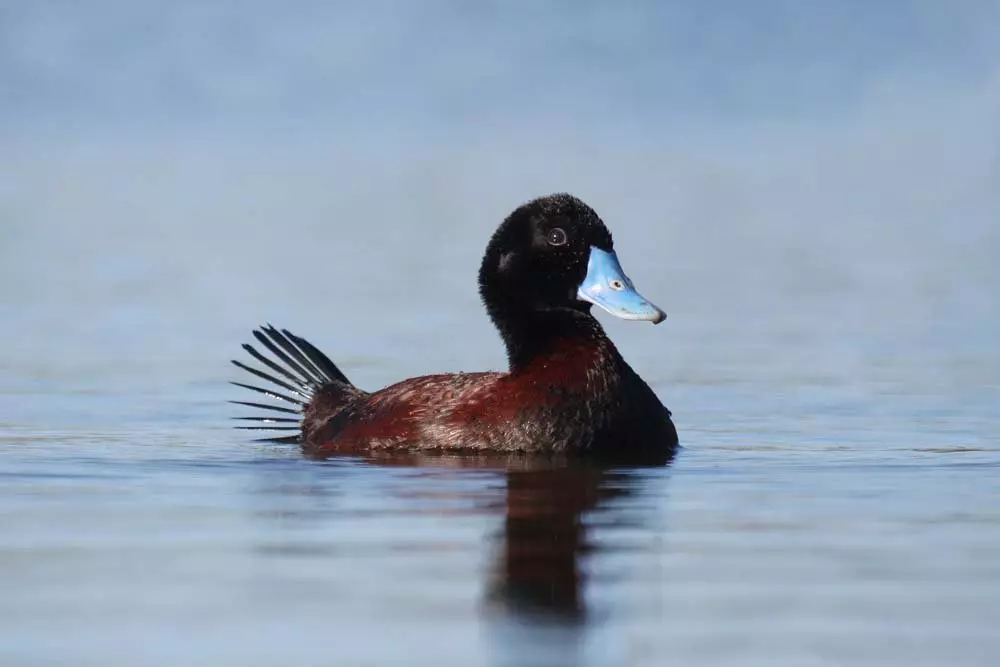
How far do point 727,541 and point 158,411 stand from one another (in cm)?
517

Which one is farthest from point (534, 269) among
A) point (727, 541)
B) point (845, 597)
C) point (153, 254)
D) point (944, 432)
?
point (153, 254)

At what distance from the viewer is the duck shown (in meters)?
7.90

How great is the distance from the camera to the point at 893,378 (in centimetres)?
1129

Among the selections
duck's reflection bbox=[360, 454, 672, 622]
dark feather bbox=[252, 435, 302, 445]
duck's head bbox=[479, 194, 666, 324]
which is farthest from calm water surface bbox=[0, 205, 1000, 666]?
duck's head bbox=[479, 194, 666, 324]

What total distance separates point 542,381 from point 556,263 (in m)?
0.62

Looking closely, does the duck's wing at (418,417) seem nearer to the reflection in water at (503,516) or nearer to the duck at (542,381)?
the duck at (542,381)

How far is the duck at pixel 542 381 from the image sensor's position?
311 inches

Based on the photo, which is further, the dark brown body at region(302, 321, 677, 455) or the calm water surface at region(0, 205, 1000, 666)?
the dark brown body at region(302, 321, 677, 455)

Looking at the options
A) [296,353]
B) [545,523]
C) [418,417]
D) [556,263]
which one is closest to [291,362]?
[296,353]

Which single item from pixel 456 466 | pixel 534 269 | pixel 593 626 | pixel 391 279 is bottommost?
pixel 593 626

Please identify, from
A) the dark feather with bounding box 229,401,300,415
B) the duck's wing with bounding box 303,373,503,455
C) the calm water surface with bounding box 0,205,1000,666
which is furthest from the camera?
the dark feather with bounding box 229,401,300,415

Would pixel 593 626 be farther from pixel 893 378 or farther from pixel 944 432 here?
pixel 893 378

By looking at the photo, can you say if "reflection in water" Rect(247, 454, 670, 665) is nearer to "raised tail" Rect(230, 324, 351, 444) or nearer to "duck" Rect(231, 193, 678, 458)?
"duck" Rect(231, 193, 678, 458)

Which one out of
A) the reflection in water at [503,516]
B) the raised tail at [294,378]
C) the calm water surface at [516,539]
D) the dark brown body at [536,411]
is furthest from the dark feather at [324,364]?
the reflection in water at [503,516]
